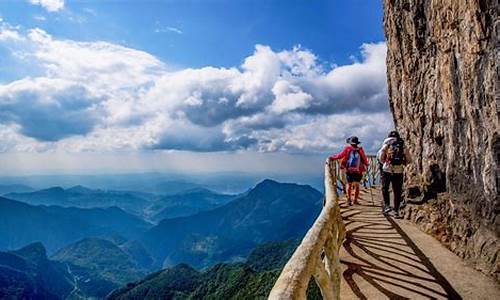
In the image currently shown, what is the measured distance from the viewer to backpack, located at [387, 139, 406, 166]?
1191cm

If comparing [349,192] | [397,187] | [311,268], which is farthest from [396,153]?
[311,268]

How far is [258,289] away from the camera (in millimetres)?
83375

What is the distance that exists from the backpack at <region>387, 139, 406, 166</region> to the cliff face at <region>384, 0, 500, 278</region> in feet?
2.46

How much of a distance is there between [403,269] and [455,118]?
414 cm

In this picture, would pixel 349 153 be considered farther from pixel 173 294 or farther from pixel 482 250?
pixel 173 294

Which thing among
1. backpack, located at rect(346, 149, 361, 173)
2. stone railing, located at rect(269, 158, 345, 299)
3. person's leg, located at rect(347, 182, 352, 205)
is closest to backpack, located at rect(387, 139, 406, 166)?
backpack, located at rect(346, 149, 361, 173)

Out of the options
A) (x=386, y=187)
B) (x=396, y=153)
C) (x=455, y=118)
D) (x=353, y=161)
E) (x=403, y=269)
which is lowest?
(x=403, y=269)

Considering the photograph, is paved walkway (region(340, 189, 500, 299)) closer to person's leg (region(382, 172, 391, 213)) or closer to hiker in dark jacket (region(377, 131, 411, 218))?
hiker in dark jacket (region(377, 131, 411, 218))

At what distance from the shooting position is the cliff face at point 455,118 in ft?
23.3

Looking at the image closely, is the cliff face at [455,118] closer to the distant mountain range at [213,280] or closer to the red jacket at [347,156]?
the red jacket at [347,156]

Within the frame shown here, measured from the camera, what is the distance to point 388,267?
25.3 ft

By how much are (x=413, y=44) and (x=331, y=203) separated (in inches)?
396

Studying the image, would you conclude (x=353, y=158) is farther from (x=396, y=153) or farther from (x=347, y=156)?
(x=396, y=153)

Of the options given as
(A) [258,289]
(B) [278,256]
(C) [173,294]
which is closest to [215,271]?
(C) [173,294]
